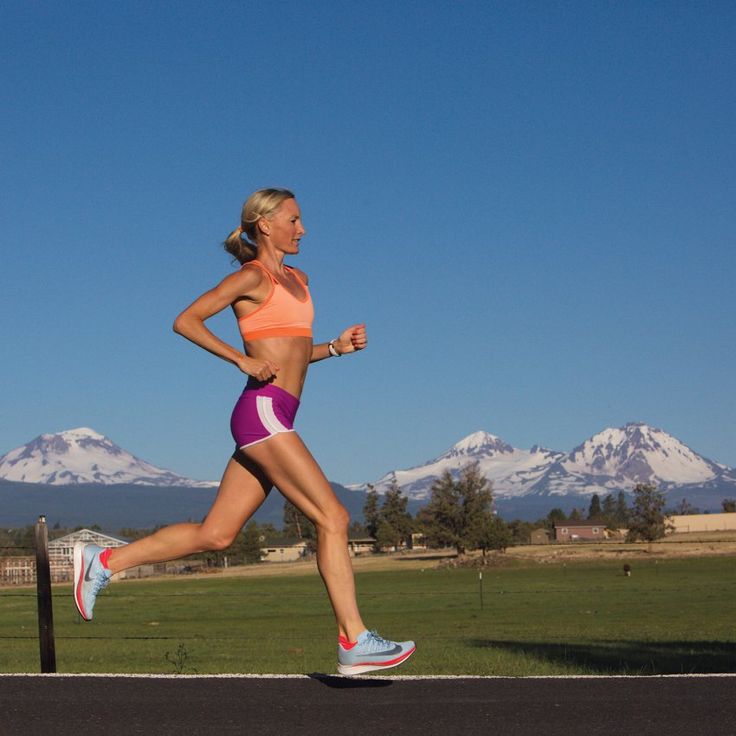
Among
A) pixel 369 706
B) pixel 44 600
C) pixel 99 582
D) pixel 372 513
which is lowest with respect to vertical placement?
pixel 369 706

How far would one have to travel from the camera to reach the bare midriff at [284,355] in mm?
5766

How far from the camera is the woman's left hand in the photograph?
6469 mm

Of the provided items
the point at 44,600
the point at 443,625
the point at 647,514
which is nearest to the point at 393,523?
the point at 647,514

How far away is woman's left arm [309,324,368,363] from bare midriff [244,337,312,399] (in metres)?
0.50

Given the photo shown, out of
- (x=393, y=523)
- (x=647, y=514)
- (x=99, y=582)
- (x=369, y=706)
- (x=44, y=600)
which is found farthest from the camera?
(x=393, y=523)

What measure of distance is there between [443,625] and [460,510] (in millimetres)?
73459

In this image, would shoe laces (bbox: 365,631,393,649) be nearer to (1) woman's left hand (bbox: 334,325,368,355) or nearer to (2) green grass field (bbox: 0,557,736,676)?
(1) woman's left hand (bbox: 334,325,368,355)

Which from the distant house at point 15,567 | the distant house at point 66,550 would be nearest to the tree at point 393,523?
the distant house at point 66,550

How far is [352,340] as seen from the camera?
6.55 m

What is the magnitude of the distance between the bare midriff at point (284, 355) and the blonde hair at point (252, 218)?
0.52 m

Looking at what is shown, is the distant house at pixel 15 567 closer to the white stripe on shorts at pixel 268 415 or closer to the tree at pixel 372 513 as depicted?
the white stripe on shorts at pixel 268 415

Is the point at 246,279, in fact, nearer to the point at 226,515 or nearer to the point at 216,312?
the point at 216,312

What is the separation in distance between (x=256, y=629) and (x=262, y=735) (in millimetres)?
41467

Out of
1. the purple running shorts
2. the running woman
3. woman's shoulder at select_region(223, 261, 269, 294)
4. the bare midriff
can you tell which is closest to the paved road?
the running woman
